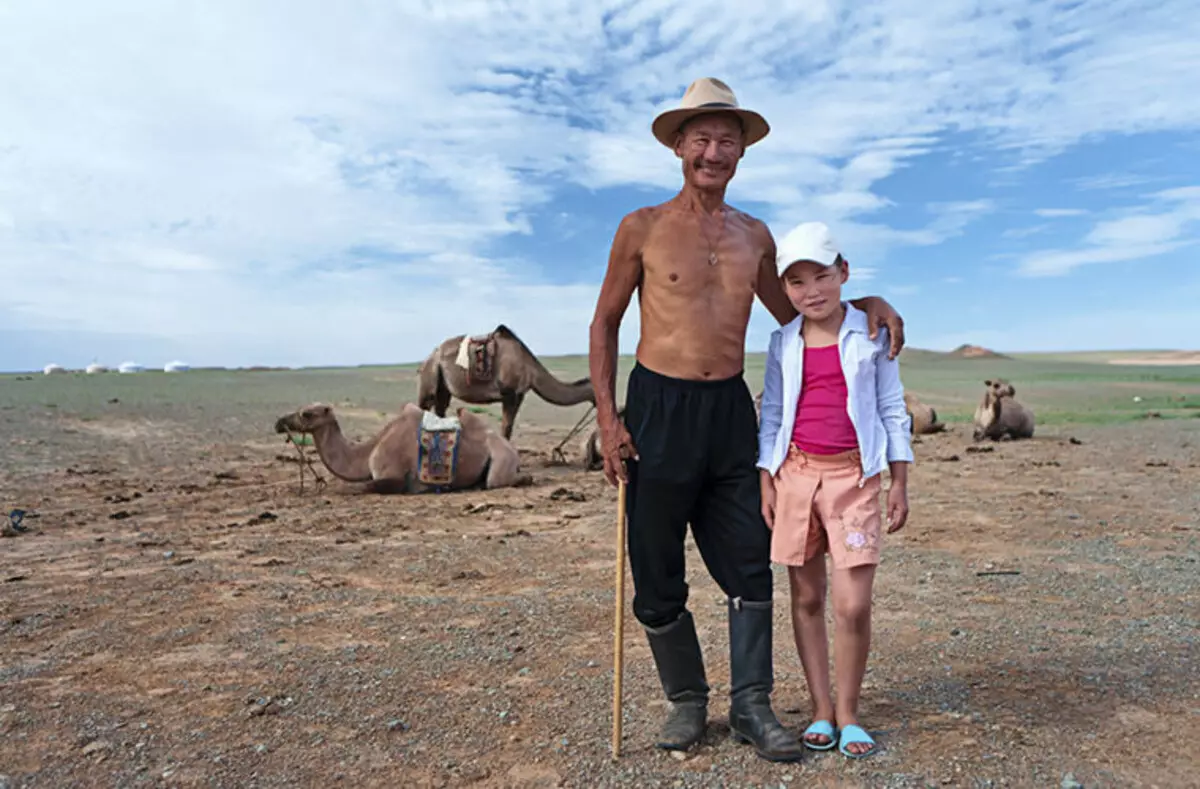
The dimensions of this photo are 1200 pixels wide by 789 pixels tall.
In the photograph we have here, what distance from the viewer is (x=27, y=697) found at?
459 centimetres

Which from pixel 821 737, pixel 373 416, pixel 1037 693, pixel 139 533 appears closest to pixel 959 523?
pixel 1037 693

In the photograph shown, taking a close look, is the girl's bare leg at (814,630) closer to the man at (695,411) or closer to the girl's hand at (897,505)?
the man at (695,411)

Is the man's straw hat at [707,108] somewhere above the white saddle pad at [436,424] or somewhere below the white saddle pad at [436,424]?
above

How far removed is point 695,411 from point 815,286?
27.4 inches

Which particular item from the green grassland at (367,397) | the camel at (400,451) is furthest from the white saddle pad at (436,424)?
the green grassland at (367,397)

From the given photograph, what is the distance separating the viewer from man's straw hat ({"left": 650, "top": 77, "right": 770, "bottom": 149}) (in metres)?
3.76

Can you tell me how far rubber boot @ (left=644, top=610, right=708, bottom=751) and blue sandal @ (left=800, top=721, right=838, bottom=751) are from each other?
441 mm

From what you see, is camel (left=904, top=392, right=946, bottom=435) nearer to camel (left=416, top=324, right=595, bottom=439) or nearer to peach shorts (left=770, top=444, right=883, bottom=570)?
camel (left=416, top=324, right=595, bottom=439)

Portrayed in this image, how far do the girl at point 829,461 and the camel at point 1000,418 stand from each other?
13603 mm

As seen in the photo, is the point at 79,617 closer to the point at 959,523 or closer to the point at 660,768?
the point at 660,768

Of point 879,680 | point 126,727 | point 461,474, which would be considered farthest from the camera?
point 461,474

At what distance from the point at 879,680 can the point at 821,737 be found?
3.16 ft

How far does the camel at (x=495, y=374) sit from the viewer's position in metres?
14.4

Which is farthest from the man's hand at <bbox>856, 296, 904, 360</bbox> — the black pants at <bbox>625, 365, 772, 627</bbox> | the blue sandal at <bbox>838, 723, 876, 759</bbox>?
the blue sandal at <bbox>838, 723, 876, 759</bbox>
